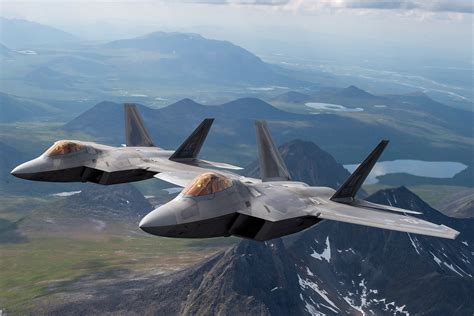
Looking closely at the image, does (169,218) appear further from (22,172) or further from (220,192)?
(22,172)

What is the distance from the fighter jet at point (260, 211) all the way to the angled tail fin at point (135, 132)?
2464 cm

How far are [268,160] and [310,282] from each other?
4679 inches

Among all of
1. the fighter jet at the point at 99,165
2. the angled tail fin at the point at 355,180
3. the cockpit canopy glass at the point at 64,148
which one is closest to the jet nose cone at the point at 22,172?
the fighter jet at the point at 99,165

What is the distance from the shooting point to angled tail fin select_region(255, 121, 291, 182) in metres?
49.3

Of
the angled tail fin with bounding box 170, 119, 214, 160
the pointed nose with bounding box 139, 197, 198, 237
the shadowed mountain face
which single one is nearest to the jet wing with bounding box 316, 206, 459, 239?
the pointed nose with bounding box 139, 197, 198, 237

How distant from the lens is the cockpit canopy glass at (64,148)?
4984cm

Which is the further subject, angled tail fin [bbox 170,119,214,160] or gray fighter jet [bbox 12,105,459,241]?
angled tail fin [bbox 170,119,214,160]

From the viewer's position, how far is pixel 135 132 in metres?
62.3

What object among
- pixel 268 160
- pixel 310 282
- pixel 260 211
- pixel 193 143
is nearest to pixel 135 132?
pixel 193 143

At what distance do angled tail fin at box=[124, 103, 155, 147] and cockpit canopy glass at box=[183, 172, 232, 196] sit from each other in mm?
29276

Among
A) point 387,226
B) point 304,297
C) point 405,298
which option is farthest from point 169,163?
point 405,298

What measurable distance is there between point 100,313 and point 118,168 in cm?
9538

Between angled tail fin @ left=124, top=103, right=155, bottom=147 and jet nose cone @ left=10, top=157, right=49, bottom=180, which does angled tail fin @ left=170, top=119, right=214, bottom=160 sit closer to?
angled tail fin @ left=124, top=103, right=155, bottom=147

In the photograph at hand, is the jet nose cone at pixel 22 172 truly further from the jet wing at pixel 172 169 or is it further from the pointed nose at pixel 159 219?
the pointed nose at pixel 159 219
